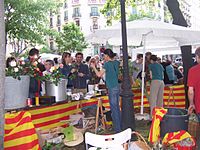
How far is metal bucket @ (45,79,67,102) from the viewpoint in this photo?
16.8ft

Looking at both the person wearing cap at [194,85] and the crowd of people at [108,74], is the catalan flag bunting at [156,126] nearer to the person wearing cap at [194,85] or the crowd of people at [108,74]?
the person wearing cap at [194,85]

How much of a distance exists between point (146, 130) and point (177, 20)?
3170 mm

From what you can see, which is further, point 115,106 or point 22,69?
point 115,106

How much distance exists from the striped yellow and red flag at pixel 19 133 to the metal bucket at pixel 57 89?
3.82 ft

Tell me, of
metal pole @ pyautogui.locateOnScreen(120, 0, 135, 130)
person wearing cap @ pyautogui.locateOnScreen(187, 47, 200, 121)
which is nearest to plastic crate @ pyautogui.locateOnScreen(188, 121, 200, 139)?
person wearing cap @ pyautogui.locateOnScreen(187, 47, 200, 121)

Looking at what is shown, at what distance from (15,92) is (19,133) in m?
0.61

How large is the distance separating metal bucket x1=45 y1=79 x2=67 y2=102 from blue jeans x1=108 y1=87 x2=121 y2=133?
1.18 meters

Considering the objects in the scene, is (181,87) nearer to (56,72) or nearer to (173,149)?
(56,72)

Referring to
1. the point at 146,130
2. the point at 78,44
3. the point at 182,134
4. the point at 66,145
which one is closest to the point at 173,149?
the point at 182,134

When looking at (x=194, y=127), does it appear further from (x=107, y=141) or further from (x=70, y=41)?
(x=70, y=41)

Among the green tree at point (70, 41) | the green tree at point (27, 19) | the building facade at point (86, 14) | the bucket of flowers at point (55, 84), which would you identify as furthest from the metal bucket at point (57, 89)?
the building facade at point (86, 14)

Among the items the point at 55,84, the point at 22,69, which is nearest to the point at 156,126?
the point at 55,84

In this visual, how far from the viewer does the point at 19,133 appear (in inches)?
154

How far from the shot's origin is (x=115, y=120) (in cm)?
630
